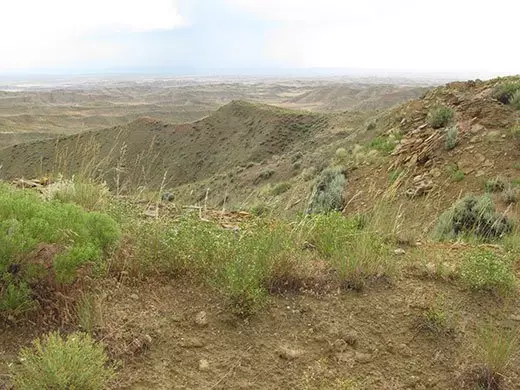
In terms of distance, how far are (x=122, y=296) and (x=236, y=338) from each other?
806mm

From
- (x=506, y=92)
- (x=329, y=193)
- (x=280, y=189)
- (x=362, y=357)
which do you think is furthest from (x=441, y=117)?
(x=362, y=357)

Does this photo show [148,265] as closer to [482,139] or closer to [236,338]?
[236,338]

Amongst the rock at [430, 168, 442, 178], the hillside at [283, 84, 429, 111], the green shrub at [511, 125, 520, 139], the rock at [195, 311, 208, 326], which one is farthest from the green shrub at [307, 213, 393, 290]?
the hillside at [283, 84, 429, 111]

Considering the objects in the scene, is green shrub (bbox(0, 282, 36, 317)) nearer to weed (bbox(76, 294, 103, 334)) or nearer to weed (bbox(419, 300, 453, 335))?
weed (bbox(76, 294, 103, 334))

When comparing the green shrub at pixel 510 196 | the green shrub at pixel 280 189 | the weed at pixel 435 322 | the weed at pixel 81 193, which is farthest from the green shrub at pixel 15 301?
the green shrub at pixel 280 189

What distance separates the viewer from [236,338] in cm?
304

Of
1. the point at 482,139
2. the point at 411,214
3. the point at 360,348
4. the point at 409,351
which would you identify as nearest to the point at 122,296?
the point at 360,348

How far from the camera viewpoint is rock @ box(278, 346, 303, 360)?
2939 mm

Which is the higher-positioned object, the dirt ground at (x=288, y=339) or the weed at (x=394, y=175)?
the dirt ground at (x=288, y=339)

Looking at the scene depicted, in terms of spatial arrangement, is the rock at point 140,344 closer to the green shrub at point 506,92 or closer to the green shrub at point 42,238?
the green shrub at point 42,238

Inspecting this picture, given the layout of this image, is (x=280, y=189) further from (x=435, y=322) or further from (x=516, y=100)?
(x=435, y=322)

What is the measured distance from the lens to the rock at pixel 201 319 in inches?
123

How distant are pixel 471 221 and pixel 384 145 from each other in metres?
5.57

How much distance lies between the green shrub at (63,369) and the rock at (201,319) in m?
0.80
